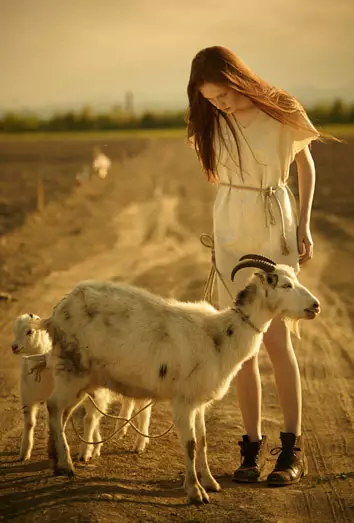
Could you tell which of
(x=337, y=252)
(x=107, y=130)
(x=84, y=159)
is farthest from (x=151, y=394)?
(x=107, y=130)

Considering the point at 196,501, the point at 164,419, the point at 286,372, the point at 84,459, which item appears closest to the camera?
the point at 196,501

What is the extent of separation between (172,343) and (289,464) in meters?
1.23

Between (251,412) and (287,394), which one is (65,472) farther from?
(287,394)

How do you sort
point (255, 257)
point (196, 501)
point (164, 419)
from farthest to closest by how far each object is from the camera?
point (164, 419) < point (255, 257) < point (196, 501)

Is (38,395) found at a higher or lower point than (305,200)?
lower

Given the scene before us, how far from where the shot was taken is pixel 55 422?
6.11 m

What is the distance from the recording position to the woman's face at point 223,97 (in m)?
5.87

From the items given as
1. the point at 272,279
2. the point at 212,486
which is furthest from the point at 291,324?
the point at 212,486

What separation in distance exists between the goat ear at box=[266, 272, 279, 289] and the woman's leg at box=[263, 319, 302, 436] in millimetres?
448

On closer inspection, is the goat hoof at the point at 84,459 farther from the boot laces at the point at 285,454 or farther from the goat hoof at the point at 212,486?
the boot laces at the point at 285,454

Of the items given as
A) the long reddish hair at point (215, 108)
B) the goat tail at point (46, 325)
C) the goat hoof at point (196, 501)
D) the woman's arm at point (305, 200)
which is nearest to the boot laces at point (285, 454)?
the goat hoof at point (196, 501)

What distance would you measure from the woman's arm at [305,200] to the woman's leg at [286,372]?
55 centimetres

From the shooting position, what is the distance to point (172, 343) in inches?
229

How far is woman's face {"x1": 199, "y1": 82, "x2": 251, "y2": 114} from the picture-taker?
587 centimetres
